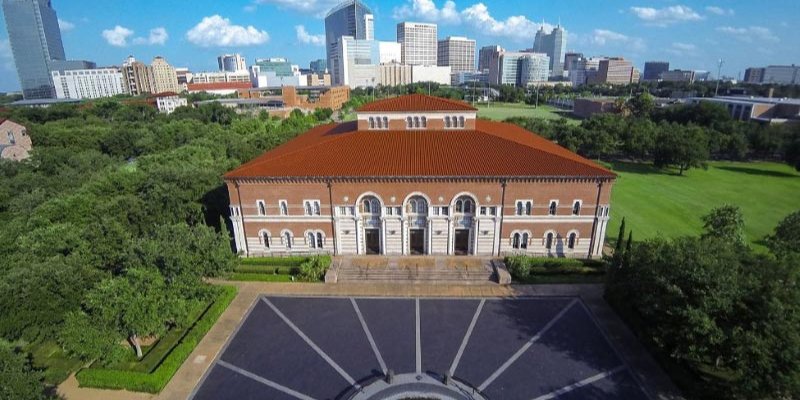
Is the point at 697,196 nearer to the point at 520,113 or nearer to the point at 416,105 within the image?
the point at 416,105

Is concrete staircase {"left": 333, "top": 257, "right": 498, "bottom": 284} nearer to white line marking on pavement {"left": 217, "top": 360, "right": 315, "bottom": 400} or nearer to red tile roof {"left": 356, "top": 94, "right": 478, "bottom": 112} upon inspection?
white line marking on pavement {"left": 217, "top": 360, "right": 315, "bottom": 400}

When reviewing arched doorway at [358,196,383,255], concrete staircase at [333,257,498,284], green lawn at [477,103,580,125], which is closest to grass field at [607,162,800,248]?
concrete staircase at [333,257,498,284]

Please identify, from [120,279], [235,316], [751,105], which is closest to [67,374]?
[120,279]

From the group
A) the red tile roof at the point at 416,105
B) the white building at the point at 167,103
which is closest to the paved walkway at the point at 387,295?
the red tile roof at the point at 416,105

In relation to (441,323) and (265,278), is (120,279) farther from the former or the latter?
(441,323)

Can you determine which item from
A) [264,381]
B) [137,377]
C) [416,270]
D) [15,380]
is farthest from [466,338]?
[15,380]

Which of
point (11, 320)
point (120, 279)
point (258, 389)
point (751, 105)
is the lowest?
point (258, 389)
